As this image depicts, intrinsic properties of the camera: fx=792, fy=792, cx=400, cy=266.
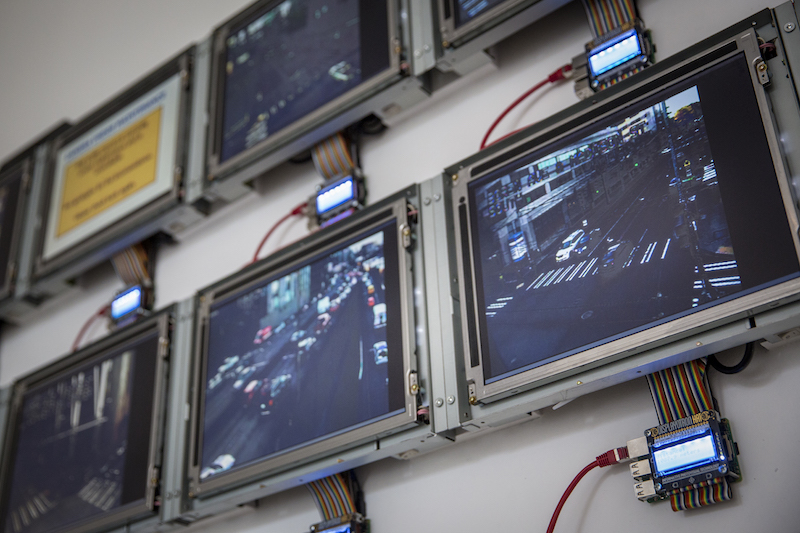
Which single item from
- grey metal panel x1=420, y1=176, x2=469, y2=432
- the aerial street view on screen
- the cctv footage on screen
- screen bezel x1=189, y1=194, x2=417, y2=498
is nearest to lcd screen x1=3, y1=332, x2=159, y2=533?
screen bezel x1=189, y1=194, x2=417, y2=498

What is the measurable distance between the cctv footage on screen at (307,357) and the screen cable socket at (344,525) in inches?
10.0

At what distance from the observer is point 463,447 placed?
7.62ft

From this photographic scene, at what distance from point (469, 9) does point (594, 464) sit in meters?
1.59

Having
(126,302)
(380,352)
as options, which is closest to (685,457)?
(380,352)

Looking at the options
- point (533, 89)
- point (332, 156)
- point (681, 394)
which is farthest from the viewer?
point (332, 156)

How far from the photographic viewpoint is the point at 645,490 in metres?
1.87

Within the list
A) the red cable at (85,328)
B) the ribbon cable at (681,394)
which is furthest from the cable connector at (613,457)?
the red cable at (85,328)

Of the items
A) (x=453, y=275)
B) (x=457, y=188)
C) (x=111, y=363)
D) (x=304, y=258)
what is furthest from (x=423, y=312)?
(x=111, y=363)

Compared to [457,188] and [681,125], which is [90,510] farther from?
[681,125]

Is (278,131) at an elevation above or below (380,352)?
above

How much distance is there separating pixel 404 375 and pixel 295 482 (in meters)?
0.52

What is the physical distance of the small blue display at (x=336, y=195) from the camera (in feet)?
9.49

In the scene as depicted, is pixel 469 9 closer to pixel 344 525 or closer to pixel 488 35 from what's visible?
pixel 488 35

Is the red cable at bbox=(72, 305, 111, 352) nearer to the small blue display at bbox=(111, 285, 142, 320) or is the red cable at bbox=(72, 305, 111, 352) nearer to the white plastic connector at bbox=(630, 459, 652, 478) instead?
the small blue display at bbox=(111, 285, 142, 320)
